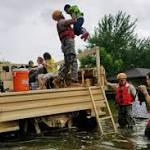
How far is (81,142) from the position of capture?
959 cm

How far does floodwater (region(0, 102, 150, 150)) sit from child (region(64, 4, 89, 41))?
243 cm

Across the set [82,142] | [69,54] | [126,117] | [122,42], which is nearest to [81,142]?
[82,142]

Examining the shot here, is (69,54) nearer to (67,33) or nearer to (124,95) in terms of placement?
(67,33)

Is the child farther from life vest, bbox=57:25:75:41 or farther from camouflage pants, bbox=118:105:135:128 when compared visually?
camouflage pants, bbox=118:105:135:128

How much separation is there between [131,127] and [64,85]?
78.7 inches

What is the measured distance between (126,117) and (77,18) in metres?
2.76

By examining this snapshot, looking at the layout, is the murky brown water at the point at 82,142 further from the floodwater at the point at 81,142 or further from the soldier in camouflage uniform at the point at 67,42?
the soldier in camouflage uniform at the point at 67,42

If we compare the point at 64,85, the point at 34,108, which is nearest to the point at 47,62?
the point at 64,85

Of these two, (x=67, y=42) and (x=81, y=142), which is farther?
(x=67, y=42)

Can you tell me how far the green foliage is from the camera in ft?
208

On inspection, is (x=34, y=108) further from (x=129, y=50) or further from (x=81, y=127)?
(x=129, y=50)

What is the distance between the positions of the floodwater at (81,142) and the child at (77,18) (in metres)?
2.43

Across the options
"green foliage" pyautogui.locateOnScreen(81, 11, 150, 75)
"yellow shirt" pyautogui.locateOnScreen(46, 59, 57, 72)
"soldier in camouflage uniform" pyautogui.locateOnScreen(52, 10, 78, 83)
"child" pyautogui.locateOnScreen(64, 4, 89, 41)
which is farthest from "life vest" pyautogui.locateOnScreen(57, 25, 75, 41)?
"green foliage" pyautogui.locateOnScreen(81, 11, 150, 75)

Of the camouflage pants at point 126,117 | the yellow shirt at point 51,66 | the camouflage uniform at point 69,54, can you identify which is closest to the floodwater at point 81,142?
the camouflage pants at point 126,117
